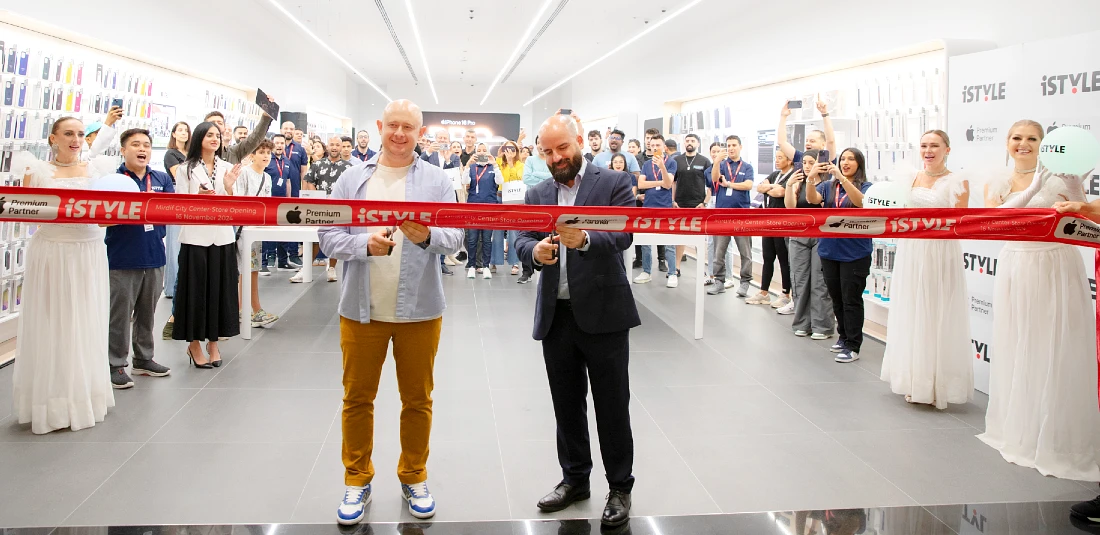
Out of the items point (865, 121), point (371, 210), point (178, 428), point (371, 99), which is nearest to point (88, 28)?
point (178, 428)

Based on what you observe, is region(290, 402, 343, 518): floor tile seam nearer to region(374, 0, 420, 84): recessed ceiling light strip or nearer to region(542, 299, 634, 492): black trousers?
region(542, 299, 634, 492): black trousers

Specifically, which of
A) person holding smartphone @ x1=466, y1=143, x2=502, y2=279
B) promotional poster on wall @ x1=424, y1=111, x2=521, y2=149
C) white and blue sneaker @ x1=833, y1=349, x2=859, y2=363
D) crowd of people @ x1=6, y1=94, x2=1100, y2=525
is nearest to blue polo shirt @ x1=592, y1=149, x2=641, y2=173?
person holding smartphone @ x1=466, y1=143, x2=502, y2=279

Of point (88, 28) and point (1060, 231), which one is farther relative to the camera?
point (88, 28)

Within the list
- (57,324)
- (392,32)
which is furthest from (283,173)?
(392,32)

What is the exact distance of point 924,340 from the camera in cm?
443

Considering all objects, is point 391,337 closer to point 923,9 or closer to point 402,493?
point 402,493

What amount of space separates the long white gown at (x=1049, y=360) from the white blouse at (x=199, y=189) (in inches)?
175

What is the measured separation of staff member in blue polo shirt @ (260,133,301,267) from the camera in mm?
8836

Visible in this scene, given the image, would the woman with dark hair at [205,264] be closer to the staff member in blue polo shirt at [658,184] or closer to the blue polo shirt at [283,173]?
the blue polo shirt at [283,173]

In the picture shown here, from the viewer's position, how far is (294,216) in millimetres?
2791

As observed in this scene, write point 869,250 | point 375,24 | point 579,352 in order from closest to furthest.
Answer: point 579,352
point 869,250
point 375,24

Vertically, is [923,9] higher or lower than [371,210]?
higher

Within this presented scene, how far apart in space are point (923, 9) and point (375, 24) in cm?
1114

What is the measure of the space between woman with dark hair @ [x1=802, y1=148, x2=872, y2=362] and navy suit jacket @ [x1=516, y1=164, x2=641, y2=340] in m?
3.11
